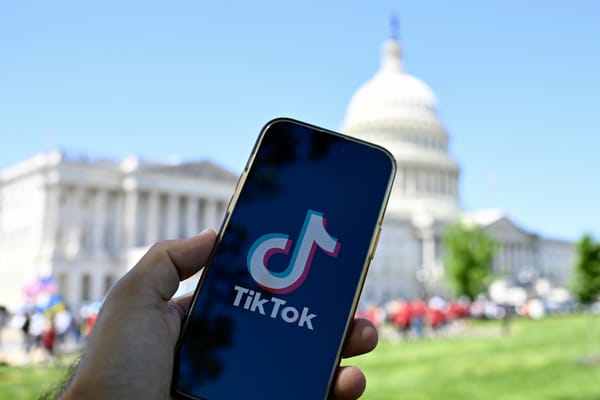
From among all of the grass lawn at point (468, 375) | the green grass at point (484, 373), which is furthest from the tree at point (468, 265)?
the grass lawn at point (468, 375)

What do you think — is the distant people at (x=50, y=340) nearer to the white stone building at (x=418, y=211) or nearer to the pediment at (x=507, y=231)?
the white stone building at (x=418, y=211)

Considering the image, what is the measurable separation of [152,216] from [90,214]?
5658 millimetres

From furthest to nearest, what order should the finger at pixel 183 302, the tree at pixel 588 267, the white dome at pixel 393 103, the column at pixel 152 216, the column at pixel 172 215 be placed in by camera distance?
the white dome at pixel 393 103, the column at pixel 172 215, the column at pixel 152 216, the tree at pixel 588 267, the finger at pixel 183 302

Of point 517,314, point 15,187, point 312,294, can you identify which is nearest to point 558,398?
point 312,294

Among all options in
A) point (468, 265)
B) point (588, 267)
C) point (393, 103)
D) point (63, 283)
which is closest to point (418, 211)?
point (393, 103)

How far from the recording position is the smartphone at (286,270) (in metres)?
2.38

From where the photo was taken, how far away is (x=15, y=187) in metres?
59.6

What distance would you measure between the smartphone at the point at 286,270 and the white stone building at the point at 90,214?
51.4 meters

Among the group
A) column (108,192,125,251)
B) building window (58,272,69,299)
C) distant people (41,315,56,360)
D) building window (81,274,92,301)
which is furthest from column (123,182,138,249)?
distant people (41,315,56,360)

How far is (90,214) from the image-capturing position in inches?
2208

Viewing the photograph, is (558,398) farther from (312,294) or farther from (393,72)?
(393,72)

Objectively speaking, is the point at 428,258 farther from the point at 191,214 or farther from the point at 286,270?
the point at 286,270

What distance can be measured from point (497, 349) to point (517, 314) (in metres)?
38.7

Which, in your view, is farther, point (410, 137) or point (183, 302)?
point (410, 137)
